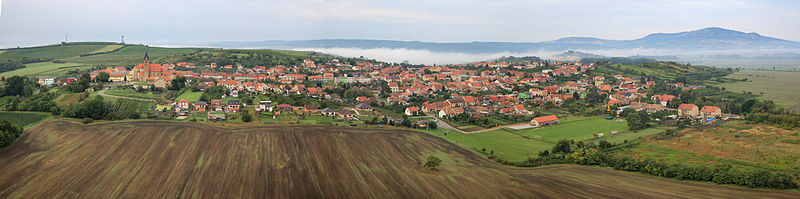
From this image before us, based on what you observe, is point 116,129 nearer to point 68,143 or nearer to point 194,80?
point 68,143

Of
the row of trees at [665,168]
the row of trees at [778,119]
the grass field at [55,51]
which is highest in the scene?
the grass field at [55,51]

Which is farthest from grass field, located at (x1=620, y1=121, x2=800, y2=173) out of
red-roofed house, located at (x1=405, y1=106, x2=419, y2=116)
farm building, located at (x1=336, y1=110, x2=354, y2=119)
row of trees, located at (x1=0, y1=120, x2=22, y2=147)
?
row of trees, located at (x1=0, y1=120, x2=22, y2=147)

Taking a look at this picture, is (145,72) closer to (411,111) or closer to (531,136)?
(411,111)

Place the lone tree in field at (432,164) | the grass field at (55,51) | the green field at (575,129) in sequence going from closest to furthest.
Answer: the lone tree in field at (432,164) < the green field at (575,129) < the grass field at (55,51)

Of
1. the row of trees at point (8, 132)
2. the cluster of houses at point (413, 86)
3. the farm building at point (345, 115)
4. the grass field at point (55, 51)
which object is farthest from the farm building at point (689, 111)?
the grass field at point (55, 51)

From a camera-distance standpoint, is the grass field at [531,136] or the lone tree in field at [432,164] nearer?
the lone tree in field at [432,164]

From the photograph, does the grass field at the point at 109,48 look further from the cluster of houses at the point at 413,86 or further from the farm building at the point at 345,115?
the farm building at the point at 345,115

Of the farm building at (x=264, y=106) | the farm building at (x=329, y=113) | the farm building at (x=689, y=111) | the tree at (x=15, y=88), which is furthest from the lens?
the farm building at (x=689, y=111)
